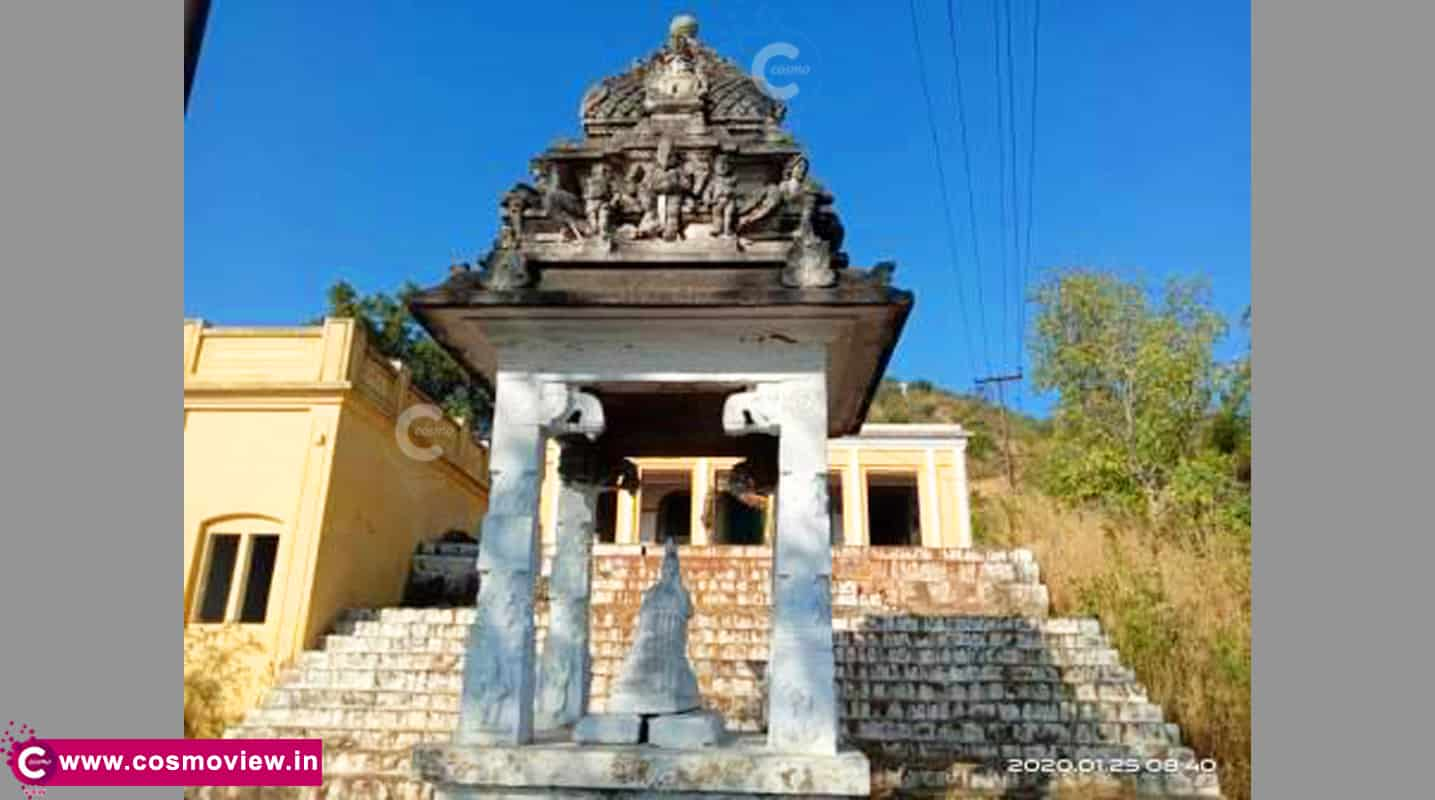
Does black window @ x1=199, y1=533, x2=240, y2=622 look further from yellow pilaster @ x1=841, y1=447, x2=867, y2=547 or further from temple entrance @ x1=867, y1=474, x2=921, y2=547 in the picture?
temple entrance @ x1=867, y1=474, x2=921, y2=547

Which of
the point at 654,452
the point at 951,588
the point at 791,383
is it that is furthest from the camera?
the point at 951,588

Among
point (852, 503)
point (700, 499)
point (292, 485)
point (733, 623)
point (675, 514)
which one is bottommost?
point (733, 623)

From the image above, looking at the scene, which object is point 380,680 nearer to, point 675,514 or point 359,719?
point 359,719

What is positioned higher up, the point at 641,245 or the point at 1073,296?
the point at 1073,296

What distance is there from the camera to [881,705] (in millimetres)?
9758

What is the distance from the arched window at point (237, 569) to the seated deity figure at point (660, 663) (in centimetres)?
892

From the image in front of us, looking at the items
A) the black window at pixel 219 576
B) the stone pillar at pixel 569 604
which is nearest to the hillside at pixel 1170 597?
the stone pillar at pixel 569 604

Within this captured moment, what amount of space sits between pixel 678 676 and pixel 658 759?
2.46ft

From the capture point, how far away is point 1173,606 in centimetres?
1135

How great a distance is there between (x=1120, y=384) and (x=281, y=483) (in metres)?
18.1

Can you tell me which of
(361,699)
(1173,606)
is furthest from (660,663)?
(1173,606)

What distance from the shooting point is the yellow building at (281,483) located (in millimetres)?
12180
